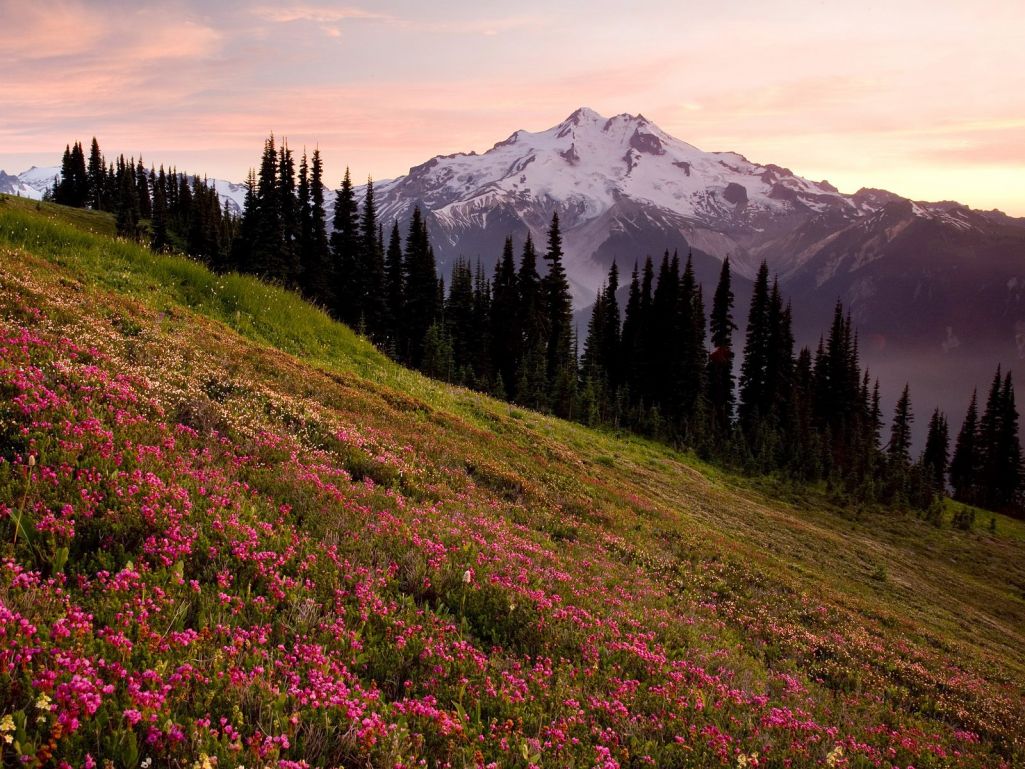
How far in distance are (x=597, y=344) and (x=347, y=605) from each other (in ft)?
278

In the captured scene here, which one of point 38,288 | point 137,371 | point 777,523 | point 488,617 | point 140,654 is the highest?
point 38,288

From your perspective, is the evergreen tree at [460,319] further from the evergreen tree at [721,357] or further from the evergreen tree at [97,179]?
the evergreen tree at [97,179]

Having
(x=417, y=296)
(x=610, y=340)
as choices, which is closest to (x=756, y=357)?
(x=610, y=340)

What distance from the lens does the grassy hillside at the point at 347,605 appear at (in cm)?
385

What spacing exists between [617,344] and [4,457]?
3437 inches

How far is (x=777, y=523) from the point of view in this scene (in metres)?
26.6

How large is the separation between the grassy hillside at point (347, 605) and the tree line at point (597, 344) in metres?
42.6

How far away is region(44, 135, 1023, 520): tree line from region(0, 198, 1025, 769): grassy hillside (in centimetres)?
4257

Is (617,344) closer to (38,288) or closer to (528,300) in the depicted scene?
(528,300)

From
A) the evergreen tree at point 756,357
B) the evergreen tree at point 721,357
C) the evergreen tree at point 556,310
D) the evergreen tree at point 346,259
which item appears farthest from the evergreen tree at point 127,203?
A: the evergreen tree at point 756,357

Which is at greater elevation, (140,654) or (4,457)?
(4,457)

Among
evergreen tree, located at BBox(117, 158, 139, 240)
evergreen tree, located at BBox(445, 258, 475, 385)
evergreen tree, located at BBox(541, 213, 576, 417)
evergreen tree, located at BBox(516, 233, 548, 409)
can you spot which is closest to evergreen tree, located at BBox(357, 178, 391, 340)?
evergreen tree, located at BBox(445, 258, 475, 385)

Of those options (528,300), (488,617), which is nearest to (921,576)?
(488,617)

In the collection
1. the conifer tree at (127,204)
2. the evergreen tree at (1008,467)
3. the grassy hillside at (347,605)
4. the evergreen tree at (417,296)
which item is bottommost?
the evergreen tree at (1008,467)
